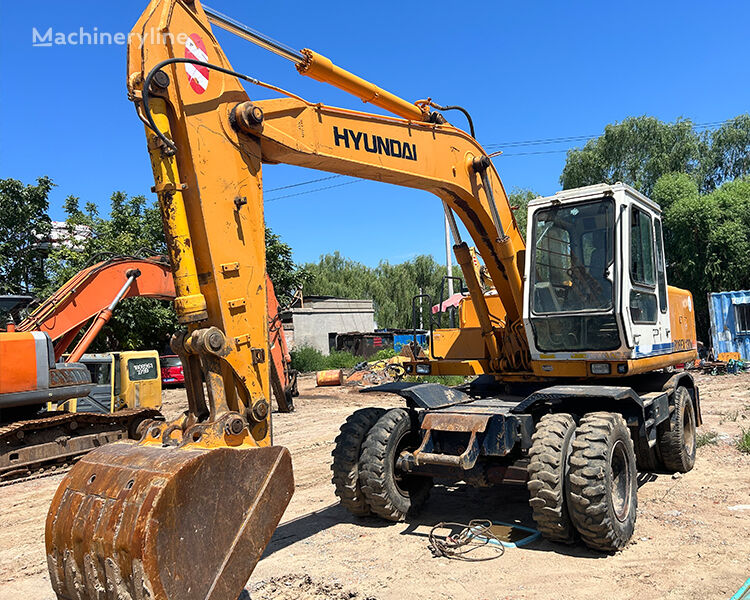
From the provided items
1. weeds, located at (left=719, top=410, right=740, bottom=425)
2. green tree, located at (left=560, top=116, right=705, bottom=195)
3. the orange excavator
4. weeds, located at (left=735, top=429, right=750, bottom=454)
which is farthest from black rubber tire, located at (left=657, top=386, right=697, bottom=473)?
green tree, located at (left=560, top=116, right=705, bottom=195)

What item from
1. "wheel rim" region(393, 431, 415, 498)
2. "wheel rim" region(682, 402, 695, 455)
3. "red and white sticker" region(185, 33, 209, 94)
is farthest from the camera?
"wheel rim" region(682, 402, 695, 455)

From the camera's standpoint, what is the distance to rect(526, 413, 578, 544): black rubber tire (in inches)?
197

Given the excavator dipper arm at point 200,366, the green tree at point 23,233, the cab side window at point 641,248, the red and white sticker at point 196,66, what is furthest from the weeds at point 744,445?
the green tree at point 23,233

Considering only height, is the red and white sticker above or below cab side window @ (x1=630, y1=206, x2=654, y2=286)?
above

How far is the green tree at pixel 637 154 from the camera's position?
3183 centimetres

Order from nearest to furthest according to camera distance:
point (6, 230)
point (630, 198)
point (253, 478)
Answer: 1. point (253, 478)
2. point (630, 198)
3. point (6, 230)

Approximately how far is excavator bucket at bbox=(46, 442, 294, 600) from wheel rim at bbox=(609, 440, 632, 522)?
321 cm

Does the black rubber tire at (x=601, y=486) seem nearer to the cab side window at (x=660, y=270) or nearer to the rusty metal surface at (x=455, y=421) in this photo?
the rusty metal surface at (x=455, y=421)

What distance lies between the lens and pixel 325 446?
10.5 meters

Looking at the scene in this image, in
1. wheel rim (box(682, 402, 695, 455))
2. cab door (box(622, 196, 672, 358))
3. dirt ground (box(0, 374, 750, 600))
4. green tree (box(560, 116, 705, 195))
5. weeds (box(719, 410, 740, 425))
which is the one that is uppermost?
green tree (box(560, 116, 705, 195))

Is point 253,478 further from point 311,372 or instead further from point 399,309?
point 399,309

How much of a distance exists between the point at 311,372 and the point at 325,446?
57.1 ft

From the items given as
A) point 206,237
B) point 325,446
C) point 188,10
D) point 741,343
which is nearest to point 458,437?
point 206,237

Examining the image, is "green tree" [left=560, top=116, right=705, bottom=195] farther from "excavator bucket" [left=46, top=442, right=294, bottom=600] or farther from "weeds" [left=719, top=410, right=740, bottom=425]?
"excavator bucket" [left=46, top=442, right=294, bottom=600]
